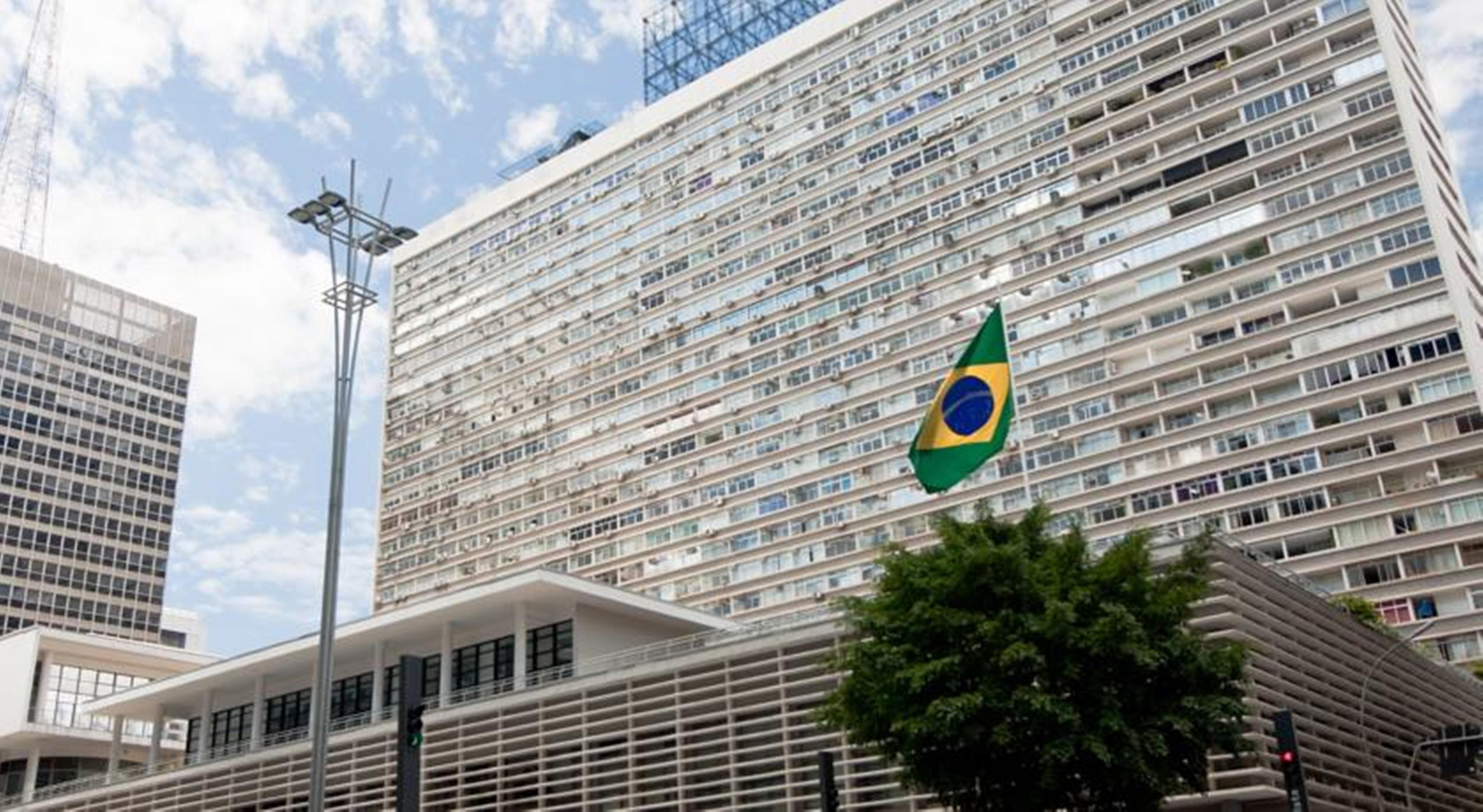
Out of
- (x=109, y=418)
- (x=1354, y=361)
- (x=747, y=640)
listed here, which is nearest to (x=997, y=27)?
(x=1354, y=361)

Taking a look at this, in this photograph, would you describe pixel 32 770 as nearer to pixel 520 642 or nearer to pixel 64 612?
pixel 520 642

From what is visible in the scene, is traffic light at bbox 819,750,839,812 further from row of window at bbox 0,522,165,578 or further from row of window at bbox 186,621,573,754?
row of window at bbox 0,522,165,578

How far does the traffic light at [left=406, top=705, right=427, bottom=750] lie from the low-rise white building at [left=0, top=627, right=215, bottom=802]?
50.4m

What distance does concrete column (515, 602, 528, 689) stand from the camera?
46281 millimetres

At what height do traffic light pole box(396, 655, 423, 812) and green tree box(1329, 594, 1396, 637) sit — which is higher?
green tree box(1329, 594, 1396, 637)

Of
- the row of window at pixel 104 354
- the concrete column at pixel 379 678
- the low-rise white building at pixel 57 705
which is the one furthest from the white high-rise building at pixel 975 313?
the row of window at pixel 104 354

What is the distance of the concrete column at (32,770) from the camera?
2665 inches

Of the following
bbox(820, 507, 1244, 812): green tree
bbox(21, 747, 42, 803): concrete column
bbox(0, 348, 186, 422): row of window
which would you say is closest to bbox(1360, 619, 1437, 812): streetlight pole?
bbox(820, 507, 1244, 812): green tree

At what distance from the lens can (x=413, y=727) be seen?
19859 mm

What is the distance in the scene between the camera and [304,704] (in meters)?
56.5

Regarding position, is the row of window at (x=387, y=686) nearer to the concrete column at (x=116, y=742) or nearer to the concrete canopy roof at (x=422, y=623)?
the concrete canopy roof at (x=422, y=623)

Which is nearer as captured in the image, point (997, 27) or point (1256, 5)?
point (1256, 5)

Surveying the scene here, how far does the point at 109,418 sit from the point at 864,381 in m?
74.0

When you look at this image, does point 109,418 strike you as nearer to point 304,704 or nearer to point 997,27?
point 304,704
